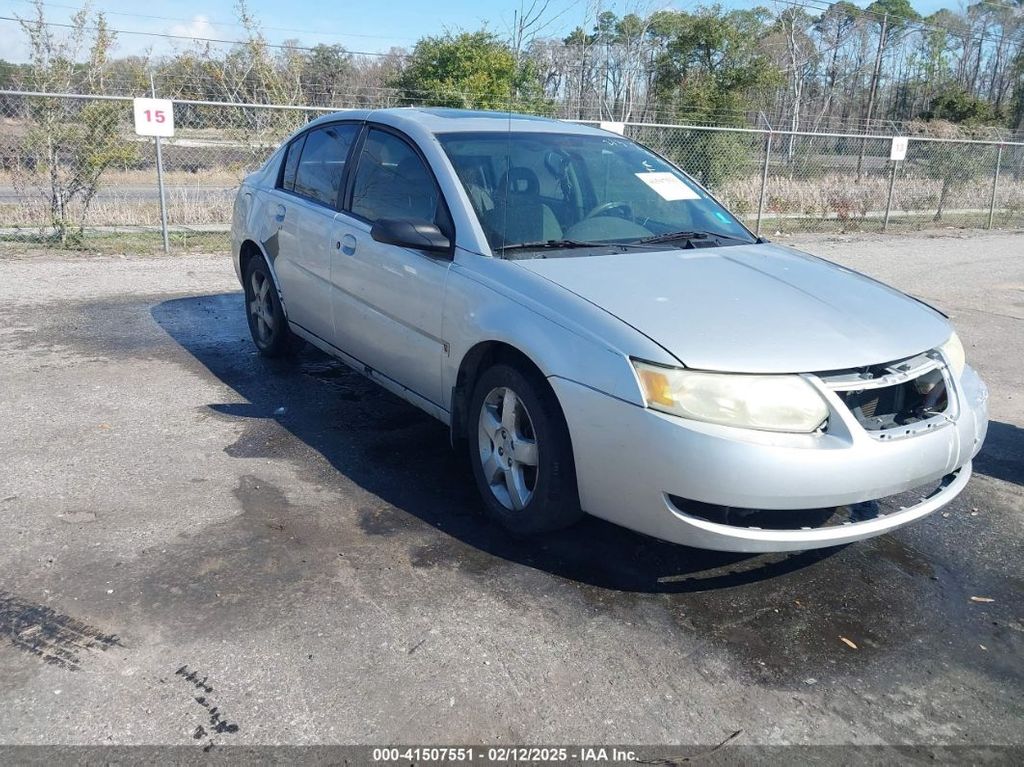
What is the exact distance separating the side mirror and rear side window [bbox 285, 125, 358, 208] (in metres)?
1.17

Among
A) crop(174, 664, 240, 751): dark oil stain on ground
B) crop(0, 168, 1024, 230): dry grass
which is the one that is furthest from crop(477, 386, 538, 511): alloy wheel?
crop(0, 168, 1024, 230): dry grass

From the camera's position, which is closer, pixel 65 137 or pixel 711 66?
pixel 65 137

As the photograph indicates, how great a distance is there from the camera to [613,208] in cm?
445

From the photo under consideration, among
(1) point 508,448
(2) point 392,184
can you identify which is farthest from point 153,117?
(1) point 508,448

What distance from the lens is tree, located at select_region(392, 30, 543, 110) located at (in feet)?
64.4

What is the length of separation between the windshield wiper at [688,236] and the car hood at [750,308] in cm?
16

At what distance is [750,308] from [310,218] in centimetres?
285

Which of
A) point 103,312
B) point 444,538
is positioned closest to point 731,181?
point 103,312

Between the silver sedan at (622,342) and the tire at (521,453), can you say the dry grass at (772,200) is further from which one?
the tire at (521,453)

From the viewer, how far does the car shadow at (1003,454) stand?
4.84m

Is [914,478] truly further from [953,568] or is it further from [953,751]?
[953,751]

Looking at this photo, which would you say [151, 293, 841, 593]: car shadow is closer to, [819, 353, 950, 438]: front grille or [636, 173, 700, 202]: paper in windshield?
[819, 353, 950, 438]: front grille

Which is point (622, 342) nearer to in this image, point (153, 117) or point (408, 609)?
point (408, 609)

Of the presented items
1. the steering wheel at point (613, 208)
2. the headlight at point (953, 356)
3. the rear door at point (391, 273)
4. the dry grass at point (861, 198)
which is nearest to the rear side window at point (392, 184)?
the rear door at point (391, 273)
